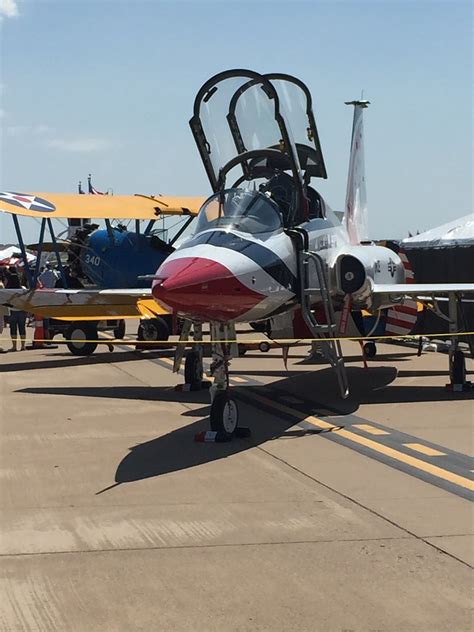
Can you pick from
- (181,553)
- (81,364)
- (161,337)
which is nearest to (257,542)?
(181,553)

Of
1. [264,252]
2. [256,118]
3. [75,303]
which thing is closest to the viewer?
[264,252]

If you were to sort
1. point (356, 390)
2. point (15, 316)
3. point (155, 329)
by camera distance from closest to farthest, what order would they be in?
point (356, 390) < point (155, 329) < point (15, 316)

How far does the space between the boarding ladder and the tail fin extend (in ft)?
17.5

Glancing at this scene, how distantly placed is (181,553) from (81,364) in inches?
435

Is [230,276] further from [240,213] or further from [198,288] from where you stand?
[240,213]

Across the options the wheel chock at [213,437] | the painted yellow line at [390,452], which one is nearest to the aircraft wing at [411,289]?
the painted yellow line at [390,452]

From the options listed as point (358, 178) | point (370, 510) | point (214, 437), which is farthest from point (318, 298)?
point (358, 178)

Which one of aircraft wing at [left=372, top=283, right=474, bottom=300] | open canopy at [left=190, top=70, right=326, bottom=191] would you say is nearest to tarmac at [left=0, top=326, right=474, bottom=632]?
aircraft wing at [left=372, top=283, right=474, bottom=300]

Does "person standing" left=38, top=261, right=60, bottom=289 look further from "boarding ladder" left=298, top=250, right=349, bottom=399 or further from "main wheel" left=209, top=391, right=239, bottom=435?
"main wheel" left=209, top=391, right=239, bottom=435

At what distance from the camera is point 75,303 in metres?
16.5

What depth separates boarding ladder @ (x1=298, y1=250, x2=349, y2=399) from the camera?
10320 millimetres

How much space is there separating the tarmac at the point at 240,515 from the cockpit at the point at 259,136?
274 centimetres

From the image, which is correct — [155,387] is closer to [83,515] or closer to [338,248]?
[338,248]

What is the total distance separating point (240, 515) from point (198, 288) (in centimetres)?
266
